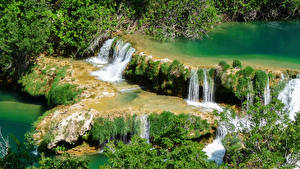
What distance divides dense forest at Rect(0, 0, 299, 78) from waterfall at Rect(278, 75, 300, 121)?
10032 mm

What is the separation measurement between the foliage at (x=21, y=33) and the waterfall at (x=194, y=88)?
995cm

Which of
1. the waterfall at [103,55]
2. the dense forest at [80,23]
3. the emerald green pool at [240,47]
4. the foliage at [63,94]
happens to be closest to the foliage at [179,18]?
the dense forest at [80,23]

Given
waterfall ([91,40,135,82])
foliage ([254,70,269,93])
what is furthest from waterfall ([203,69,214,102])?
waterfall ([91,40,135,82])

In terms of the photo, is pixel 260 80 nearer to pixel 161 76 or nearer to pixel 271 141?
pixel 161 76

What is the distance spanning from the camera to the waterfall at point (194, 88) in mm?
17016

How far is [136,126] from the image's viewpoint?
568 inches

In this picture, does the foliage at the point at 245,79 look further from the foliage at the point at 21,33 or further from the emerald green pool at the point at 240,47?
the foliage at the point at 21,33

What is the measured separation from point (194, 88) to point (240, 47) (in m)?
7.27

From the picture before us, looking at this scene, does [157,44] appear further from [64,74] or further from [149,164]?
[149,164]

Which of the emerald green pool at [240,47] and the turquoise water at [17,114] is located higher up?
the emerald green pool at [240,47]

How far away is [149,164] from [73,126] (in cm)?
688

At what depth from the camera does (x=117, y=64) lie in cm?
2105

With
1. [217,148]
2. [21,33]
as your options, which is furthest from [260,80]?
[21,33]

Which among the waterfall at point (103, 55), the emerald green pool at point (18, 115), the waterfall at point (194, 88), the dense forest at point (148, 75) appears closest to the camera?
the dense forest at point (148, 75)
